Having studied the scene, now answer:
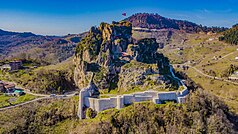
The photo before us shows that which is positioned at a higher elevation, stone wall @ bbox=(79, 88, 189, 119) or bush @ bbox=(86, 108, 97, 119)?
stone wall @ bbox=(79, 88, 189, 119)

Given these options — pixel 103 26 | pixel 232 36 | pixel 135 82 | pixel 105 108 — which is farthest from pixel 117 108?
pixel 232 36

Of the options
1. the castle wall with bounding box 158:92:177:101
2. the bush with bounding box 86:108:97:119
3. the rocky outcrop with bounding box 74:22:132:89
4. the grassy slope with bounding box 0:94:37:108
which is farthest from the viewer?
the rocky outcrop with bounding box 74:22:132:89

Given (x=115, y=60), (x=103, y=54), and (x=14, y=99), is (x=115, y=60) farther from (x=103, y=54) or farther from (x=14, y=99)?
(x=14, y=99)

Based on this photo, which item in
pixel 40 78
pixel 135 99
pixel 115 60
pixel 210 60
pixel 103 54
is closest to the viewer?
pixel 135 99

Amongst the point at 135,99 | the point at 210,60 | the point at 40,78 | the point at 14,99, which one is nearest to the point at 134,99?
the point at 135,99

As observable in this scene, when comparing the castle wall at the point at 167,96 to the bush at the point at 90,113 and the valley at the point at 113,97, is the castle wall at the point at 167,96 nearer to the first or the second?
the valley at the point at 113,97

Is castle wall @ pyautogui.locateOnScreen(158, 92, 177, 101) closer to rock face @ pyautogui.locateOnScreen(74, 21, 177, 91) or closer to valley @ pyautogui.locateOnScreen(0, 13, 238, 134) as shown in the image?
valley @ pyautogui.locateOnScreen(0, 13, 238, 134)

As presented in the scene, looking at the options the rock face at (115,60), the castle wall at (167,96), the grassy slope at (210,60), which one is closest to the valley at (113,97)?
the rock face at (115,60)

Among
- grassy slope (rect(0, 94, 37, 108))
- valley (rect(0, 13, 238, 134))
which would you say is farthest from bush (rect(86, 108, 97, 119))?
grassy slope (rect(0, 94, 37, 108))

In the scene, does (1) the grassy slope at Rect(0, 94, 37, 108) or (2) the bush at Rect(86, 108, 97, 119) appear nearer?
(2) the bush at Rect(86, 108, 97, 119)
